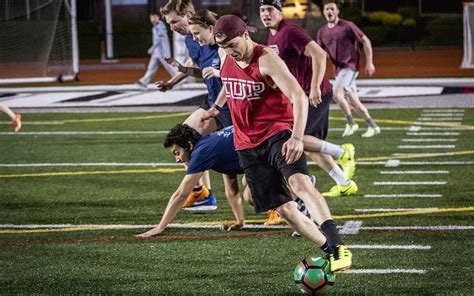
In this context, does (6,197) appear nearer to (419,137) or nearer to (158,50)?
(419,137)

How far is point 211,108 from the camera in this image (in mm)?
10328

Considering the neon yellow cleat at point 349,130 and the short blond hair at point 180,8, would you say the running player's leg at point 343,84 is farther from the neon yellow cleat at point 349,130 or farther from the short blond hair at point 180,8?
the short blond hair at point 180,8

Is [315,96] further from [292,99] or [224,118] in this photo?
[292,99]

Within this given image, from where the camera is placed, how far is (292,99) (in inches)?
291

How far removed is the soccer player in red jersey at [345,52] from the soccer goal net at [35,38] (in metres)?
12.3

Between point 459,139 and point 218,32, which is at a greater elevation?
point 218,32

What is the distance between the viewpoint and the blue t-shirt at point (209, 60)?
10.7 meters

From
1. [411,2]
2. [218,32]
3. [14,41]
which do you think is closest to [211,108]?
[218,32]

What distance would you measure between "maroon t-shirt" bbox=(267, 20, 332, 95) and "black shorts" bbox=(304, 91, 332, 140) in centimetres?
30

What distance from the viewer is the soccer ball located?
7.13m

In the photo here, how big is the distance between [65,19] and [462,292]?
23.4 meters

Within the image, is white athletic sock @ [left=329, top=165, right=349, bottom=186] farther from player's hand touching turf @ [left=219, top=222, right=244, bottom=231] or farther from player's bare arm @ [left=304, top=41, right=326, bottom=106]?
player's hand touching turf @ [left=219, top=222, right=244, bottom=231]

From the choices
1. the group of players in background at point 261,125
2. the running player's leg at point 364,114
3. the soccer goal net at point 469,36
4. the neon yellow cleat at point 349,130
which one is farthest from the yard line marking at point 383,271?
the soccer goal net at point 469,36

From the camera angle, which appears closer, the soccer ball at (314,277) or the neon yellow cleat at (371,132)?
the soccer ball at (314,277)
